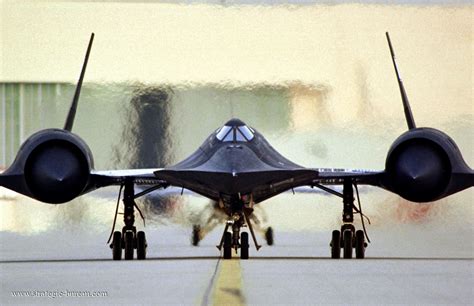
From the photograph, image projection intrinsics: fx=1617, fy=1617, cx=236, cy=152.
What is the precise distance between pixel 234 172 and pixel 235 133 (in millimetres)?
1807

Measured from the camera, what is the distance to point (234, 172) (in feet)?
73.0

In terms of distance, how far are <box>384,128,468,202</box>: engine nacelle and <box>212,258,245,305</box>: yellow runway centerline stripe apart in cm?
317

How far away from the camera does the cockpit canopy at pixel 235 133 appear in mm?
23922

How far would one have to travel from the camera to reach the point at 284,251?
2611cm

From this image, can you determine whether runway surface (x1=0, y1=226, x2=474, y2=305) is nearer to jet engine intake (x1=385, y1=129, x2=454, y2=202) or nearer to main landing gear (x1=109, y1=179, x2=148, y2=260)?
main landing gear (x1=109, y1=179, x2=148, y2=260)

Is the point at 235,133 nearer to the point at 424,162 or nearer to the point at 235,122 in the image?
the point at 235,122

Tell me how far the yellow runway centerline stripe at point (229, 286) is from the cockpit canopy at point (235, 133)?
9.38 feet

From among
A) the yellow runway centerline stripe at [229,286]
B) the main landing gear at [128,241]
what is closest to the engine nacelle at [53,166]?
the main landing gear at [128,241]

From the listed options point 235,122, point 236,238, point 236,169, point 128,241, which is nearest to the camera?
point 236,169

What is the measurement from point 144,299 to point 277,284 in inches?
90.2

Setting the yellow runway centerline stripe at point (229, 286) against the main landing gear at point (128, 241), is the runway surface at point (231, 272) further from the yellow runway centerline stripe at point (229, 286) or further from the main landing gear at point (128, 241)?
the main landing gear at point (128, 241)

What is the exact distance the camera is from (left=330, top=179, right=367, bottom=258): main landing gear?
2470cm

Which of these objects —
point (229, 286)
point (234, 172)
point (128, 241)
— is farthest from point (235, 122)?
point (229, 286)

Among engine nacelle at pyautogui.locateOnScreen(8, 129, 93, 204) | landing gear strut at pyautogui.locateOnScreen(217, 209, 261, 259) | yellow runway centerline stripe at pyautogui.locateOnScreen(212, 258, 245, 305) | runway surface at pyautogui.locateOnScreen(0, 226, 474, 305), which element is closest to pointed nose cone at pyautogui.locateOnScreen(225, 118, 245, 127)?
landing gear strut at pyautogui.locateOnScreen(217, 209, 261, 259)
